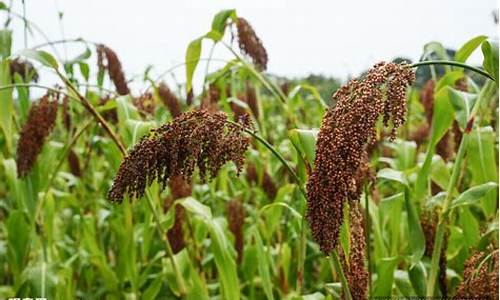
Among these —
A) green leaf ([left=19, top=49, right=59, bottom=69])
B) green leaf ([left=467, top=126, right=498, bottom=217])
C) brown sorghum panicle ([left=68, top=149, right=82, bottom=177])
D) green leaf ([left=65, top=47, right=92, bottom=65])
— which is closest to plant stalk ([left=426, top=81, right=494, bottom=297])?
green leaf ([left=467, top=126, right=498, bottom=217])

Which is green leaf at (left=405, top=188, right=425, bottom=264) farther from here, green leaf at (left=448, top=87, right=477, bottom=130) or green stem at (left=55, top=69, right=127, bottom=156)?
green stem at (left=55, top=69, right=127, bottom=156)

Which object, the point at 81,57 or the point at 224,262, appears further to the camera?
the point at 81,57

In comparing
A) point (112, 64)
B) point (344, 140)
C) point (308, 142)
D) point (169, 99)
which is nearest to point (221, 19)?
point (112, 64)

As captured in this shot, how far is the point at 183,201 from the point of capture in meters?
2.03

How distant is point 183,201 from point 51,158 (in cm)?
81

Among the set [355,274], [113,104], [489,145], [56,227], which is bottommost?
[56,227]

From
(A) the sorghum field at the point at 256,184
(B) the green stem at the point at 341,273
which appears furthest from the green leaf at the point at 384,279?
(B) the green stem at the point at 341,273

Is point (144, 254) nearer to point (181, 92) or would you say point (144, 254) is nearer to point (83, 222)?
point (83, 222)

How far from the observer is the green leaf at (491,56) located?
4.34 ft

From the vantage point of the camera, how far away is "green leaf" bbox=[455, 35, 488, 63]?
5.62 feet

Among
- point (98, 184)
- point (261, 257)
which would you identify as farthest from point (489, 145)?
point (98, 184)

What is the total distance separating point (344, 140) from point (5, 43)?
137cm

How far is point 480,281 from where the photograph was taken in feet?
4.67

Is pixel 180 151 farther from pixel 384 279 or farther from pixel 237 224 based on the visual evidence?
pixel 237 224
